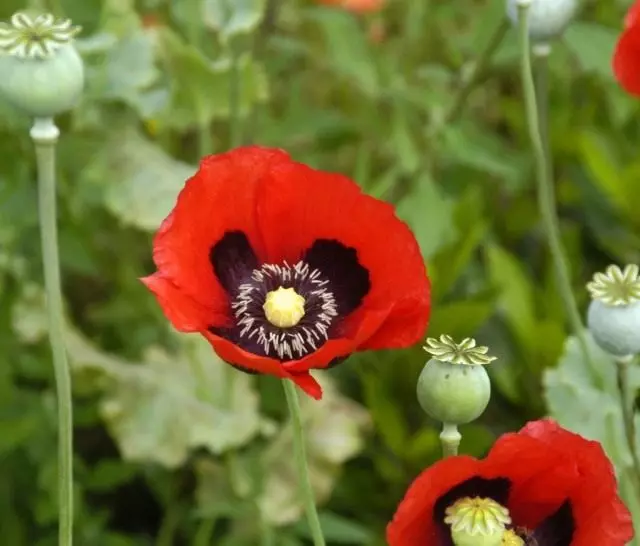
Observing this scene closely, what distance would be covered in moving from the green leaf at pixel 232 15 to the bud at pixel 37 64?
13.1 inches

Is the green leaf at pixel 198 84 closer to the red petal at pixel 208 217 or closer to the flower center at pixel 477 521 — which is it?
the red petal at pixel 208 217

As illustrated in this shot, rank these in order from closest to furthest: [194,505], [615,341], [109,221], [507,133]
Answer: [615,341]
[194,505]
[109,221]
[507,133]

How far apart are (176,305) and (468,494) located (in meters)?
0.15

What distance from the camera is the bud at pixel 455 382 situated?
1.50 feet

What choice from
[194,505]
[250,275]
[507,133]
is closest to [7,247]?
[194,505]

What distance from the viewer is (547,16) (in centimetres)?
61

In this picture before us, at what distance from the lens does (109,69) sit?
0.84m

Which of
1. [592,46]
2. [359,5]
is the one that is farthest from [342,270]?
[359,5]

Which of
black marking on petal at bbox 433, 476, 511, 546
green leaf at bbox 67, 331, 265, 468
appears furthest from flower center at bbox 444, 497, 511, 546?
green leaf at bbox 67, 331, 265, 468

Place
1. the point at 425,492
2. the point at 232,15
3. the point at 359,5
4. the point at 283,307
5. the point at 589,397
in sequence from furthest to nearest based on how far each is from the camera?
the point at 359,5, the point at 232,15, the point at 589,397, the point at 283,307, the point at 425,492

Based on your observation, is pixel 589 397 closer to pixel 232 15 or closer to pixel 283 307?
pixel 283 307

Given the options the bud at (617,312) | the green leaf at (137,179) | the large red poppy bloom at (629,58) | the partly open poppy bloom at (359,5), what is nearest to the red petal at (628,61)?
the large red poppy bloom at (629,58)

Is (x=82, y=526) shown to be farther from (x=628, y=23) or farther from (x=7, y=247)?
(x=628, y=23)

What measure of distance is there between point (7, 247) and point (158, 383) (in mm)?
166
